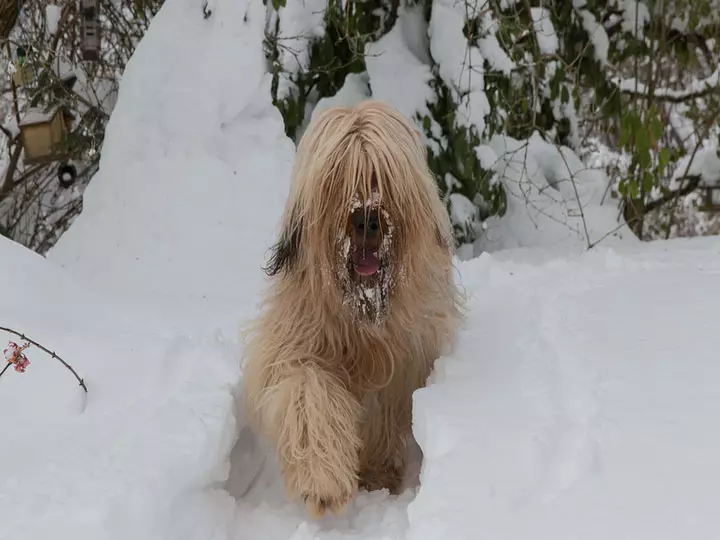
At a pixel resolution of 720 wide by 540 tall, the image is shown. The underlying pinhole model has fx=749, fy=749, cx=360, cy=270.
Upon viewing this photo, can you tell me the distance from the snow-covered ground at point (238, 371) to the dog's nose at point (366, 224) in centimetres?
59

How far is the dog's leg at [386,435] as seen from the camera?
115 inches

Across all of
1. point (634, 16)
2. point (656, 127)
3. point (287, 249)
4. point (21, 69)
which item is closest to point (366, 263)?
point (287, 249)

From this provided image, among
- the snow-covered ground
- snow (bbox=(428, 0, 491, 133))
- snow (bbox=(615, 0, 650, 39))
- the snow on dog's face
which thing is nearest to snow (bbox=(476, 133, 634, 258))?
snow (bbox=(428, 0, 491, 133))

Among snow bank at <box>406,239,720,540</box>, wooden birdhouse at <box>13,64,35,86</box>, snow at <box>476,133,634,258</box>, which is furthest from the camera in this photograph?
snow at <box>476,133,634,258</box>

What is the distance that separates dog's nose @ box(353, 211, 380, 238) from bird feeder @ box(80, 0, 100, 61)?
3398mm

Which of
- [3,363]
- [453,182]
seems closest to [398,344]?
[3,363]

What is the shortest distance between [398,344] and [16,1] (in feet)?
11.0

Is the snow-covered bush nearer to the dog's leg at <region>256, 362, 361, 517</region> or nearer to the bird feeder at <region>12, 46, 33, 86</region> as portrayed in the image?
the bird feeder at <region>12, 46, 33, 86</region>

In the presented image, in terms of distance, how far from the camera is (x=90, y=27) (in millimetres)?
5012

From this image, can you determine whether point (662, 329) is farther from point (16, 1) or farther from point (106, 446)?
point (16, 1)

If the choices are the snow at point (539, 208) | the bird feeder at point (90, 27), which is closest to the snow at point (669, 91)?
the snow at point (539, 208)

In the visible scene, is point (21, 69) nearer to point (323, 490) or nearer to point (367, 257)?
point (367, 257)

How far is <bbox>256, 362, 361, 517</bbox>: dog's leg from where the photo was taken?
2.44 m

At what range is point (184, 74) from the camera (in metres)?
4.76
